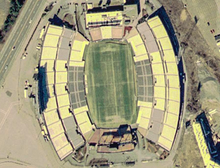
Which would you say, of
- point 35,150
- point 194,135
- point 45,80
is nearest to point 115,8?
point 45,80

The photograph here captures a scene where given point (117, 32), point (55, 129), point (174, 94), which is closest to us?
point (174, 94)

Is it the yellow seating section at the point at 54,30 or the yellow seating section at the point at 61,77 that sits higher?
the yellow seating section at the point at 54,30

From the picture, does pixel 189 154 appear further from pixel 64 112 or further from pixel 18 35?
pixel 18 35

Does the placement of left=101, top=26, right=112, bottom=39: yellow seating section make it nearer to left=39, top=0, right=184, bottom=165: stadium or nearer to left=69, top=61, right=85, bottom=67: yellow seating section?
left=39, top=0, right=184, bottom=165: stadium

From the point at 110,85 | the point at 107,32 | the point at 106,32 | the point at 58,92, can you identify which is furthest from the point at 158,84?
the point at 58,92

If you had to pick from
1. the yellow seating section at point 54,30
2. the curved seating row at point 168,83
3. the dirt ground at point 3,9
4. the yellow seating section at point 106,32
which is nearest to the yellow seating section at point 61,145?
the curved seating row at point 168,83

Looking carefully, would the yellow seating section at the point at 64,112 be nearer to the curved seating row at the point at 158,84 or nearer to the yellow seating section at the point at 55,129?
the yellow seating section at the point at 55,129
